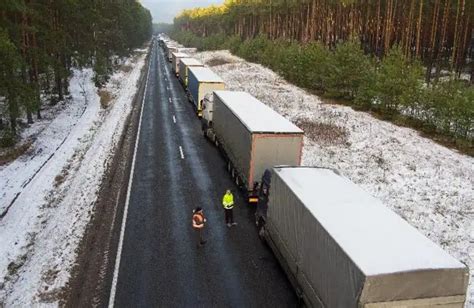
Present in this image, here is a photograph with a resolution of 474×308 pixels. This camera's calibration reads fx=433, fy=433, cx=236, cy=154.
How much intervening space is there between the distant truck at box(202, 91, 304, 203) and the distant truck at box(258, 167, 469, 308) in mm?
3934

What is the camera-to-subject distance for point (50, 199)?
61.3 ft

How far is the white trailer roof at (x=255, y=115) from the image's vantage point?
17484 millimetres

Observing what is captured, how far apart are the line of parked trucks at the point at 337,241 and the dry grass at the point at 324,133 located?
35.9ft

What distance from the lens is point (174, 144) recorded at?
27250 mm

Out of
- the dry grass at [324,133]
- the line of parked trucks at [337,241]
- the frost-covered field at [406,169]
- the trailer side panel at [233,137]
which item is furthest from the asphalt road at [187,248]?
the dry grass at [324,133]

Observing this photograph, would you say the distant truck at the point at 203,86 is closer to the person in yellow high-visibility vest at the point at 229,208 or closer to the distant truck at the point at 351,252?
the person in yellow high-visibility vest at the point at 229,208

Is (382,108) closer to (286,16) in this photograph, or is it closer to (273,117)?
(273,117)

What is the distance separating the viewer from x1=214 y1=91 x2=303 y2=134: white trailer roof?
1748cm

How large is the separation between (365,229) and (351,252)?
3.85ft

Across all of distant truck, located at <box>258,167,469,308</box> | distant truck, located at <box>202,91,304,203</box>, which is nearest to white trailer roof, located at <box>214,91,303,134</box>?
distant truck, located at <box>202,91,304,203</box>

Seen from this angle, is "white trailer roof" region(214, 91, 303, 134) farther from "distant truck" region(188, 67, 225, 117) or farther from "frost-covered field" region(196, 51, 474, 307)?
"distant truck" region(188, 67, 225, 117)

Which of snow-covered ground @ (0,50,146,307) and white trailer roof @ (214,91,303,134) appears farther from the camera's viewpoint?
white trailer roof @ (214,91,303,134)

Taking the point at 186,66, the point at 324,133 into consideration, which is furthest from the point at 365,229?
the point at 186,66

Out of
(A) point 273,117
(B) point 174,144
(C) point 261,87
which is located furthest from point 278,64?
(A) point 273,117
